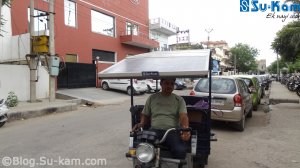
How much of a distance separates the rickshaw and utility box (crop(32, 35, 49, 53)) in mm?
11362

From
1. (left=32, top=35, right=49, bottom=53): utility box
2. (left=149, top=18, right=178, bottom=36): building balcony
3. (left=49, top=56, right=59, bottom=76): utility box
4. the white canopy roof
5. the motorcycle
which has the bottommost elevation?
the motorcycle

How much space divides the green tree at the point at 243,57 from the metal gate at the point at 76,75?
2701 inches

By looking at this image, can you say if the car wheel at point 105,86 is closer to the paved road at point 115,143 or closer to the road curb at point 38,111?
the road curb at point 38,111

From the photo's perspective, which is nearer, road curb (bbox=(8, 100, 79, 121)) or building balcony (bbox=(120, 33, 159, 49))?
road curb (bbox=(8, 100, 79, 121))

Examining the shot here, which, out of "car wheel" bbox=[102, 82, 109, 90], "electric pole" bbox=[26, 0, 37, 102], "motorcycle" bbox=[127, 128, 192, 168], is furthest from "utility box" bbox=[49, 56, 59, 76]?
"motorcycle" bbox=[127, 128, 192, 168]

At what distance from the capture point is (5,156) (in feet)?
20.1

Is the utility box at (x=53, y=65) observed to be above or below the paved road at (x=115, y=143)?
above

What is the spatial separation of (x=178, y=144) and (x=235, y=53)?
88175 millimetres

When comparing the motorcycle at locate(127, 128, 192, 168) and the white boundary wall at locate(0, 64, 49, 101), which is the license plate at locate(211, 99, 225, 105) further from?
the white boundary wall at locate(0, 64, 49, 101)

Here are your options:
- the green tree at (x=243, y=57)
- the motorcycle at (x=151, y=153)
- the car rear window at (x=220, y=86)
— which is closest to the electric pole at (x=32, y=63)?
the car rear window at (x=220, y=86)

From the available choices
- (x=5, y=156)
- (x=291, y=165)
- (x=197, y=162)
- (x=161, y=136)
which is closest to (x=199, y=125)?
(x=197, y=162)

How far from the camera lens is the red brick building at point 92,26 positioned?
2041 cm

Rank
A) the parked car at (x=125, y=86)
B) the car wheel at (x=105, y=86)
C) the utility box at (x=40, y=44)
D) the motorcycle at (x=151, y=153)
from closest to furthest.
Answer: the motorcycle at (x=151, y=153) < the utility box at (x=40, y=44) < the parked car at (x=125, y=86) < the car wheel at (x=105, y=86)

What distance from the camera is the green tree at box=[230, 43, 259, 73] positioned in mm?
88312
